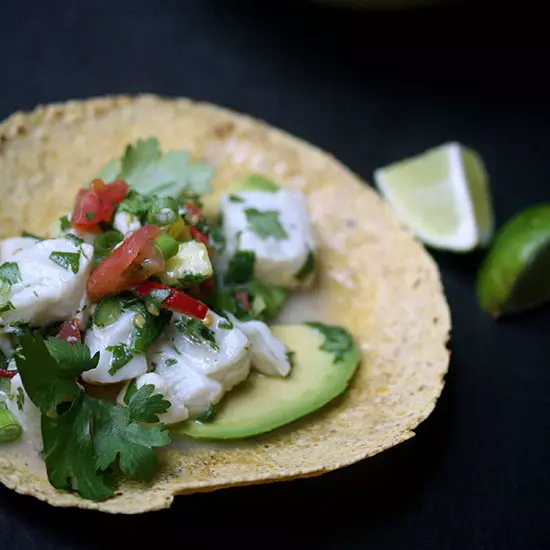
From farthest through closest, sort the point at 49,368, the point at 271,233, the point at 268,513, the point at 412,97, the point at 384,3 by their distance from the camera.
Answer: the point at 412,97 < the point at 384,3 < the point at 271,233 < the point at 268,513 < the point at 49,368

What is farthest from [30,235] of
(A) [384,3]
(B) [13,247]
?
(A) [384,3]

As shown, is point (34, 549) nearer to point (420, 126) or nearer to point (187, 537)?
point (187, 537)

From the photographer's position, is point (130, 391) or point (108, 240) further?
point (108, 240)

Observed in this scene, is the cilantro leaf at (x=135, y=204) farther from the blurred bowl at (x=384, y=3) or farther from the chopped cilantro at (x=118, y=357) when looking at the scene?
the blurred bowl at (x=384, y=3)

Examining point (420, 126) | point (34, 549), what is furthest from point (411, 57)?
point (34, 549)

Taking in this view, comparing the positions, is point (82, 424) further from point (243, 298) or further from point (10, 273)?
point (243, 298)

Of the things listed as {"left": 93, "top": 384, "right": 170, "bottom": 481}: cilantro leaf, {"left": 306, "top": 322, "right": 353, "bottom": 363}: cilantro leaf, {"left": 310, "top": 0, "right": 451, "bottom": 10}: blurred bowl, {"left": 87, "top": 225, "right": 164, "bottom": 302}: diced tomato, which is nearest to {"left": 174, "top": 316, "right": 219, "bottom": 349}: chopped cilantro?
{"left": 87, "top": 225, "right": 164, "bottom": 302}: diced tomato

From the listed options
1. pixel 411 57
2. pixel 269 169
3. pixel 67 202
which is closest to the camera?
pixel 67 202
